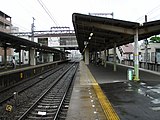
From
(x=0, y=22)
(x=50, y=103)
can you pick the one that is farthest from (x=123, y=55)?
(x=50, y=103)

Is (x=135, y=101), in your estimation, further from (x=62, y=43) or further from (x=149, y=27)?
(x=62, y=43)

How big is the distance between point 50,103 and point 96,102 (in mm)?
2542

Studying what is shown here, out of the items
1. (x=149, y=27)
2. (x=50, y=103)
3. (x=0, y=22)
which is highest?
(x=0, y=22)

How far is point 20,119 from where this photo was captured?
323 inches

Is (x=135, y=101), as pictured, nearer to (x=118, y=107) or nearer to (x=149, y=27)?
(x=118, y=107)

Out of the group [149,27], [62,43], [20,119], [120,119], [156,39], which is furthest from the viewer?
[62,43]

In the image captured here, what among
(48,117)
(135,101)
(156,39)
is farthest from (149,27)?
(156,39)

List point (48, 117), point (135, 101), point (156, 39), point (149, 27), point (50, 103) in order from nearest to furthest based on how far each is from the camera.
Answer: point (48, 117)
point (135, 101)
point (50, 103)
point (149, 27)
point (156, 39)

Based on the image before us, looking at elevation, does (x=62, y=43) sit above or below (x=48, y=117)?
above

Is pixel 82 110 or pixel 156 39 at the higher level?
pixel 156 39

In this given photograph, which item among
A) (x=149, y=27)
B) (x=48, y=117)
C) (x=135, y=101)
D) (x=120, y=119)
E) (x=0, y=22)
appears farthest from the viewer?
(x=0, y=22)

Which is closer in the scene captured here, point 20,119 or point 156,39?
point 20,119

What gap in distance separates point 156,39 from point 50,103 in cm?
5835

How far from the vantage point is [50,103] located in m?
12.0
